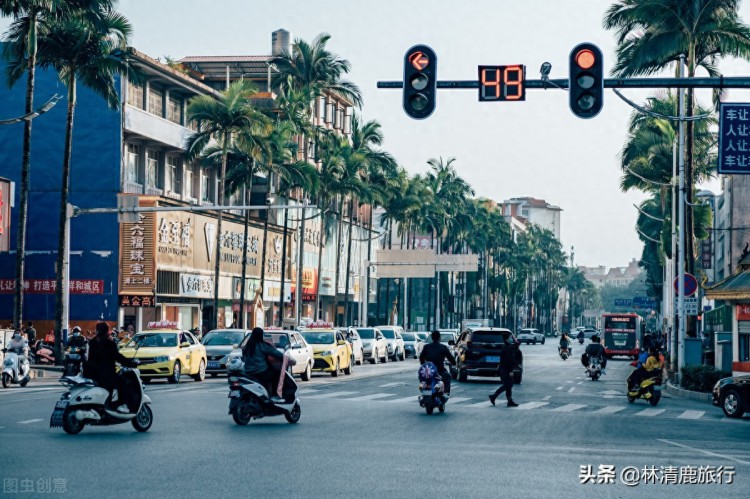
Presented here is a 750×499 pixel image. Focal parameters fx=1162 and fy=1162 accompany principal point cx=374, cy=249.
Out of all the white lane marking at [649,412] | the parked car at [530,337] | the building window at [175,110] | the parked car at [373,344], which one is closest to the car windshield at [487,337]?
the white lane marking at [649,412]

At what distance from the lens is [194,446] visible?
1564cm

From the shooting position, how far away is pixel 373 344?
5816 centimetres

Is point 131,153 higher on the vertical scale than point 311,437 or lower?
higher

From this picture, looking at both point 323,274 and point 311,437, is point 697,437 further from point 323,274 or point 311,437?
point 323,274

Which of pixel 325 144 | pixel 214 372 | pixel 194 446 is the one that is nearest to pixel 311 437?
pixel 194 446

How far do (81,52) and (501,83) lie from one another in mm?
27521

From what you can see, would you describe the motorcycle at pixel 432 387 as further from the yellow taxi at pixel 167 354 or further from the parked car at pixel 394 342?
the parked car at pixel 394 342

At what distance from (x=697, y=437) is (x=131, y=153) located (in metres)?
45.7

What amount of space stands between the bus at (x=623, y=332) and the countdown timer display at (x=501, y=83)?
59.2 metres

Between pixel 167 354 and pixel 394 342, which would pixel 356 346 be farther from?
pixel 167 354

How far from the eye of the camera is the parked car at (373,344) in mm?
57750

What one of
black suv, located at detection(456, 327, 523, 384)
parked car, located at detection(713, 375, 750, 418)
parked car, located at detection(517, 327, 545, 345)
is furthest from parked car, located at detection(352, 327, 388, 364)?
parked car, located at detection(517, 327, 545, 345)

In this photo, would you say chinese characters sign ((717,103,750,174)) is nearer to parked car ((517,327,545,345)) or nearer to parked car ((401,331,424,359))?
parked car ((401,331,424,359))

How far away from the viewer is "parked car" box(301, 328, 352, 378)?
40.3m
